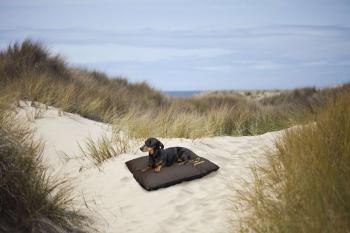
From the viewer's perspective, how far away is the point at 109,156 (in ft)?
24.5

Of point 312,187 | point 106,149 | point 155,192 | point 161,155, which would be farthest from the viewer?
point 106,149

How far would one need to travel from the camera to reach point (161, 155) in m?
6.24

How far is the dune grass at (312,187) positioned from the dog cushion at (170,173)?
127cm

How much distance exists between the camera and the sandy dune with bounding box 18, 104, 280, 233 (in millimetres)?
4957

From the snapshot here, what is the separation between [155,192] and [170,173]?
0.35 m

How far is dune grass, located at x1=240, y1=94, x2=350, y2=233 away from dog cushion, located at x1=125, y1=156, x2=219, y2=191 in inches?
49.8

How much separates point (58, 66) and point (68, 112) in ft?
16.2

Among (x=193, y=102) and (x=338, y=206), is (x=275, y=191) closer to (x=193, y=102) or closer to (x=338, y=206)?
(x=338, y=206)

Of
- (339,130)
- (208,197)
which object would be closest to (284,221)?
(339,130)

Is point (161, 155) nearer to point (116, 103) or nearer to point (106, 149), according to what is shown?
point (106, 149)

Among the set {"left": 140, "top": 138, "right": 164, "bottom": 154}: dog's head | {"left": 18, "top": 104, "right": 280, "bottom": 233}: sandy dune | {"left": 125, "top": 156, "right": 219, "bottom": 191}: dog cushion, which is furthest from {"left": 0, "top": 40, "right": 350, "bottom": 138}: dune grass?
{"left": 140, "top": 138, "right": 164, "bottom": 154}: dog's head

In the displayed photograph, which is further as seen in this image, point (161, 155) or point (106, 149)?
point (106, 149)

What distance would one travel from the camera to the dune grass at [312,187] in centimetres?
334

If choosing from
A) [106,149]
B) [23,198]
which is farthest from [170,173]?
[23,198]
